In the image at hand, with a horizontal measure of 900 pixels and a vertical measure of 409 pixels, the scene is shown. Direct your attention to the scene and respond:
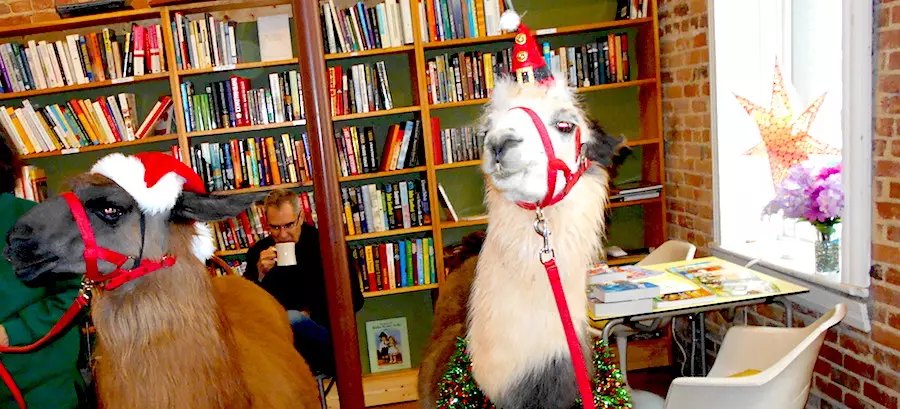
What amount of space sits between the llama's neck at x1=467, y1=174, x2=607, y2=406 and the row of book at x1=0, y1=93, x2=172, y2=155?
290 cm

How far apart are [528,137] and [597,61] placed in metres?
2.54

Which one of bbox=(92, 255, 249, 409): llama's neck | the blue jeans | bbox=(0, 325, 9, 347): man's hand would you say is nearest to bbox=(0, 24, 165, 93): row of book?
the blue jeans

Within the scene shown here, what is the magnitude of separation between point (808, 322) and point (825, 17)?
1.24 m

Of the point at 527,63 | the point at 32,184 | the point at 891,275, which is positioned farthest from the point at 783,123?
the point at 32,184

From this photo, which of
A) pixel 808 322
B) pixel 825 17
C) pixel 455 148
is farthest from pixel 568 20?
pixel 808 322

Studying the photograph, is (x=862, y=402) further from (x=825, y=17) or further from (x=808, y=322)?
(x=825, y=17)

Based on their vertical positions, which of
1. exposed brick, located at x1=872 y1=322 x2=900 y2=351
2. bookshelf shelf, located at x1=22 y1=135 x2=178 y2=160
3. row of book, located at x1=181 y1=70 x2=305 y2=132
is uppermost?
row of book, located at x1=181 y1=70 x2=305 y2=132

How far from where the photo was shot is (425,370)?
1.93 m

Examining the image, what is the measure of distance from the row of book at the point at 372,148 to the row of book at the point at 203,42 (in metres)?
0.74

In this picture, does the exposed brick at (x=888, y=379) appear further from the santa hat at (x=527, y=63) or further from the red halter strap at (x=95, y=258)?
the red halter strap at (x=95, y=258)

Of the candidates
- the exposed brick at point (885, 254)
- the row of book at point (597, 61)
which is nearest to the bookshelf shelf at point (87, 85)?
the row of book at point (597, 61)

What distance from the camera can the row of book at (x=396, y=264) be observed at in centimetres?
381

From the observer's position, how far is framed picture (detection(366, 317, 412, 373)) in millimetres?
3998

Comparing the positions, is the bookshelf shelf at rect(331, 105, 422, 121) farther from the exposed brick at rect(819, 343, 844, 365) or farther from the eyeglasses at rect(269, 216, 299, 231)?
the exposed brick at rect(819, 343, 844, 365)
